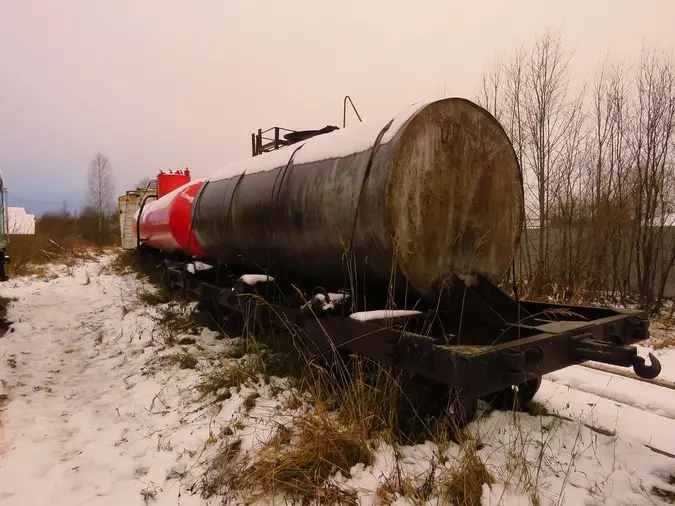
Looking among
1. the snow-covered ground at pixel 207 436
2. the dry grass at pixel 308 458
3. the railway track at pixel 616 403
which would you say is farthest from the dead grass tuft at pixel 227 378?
the railway track at pixel 616 403

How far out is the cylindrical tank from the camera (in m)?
3.60

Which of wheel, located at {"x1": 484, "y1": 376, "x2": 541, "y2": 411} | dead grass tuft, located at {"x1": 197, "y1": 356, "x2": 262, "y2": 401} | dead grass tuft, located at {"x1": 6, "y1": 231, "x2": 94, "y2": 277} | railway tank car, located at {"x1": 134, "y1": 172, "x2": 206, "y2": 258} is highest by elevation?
railway tank car, located at {"x1": 134, "y1": 172, "x2": 206, "y2": 258}

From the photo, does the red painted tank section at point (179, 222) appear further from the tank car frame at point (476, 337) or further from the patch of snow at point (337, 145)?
the tank car frame at point (476, 337)

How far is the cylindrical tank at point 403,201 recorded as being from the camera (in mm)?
3600

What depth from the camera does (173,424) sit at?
4.07 metres

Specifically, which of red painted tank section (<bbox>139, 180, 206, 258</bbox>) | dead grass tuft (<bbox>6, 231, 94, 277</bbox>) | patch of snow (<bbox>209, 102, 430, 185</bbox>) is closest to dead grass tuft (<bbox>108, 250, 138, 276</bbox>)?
dead grass tuft (<bbox>6, 231, 94, 277</bbox>)

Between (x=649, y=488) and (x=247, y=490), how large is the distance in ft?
8.52

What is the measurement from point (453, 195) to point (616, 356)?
1.73 m

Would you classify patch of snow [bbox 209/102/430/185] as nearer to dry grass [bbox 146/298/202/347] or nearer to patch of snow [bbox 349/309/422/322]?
patch of snow [bbox 349/309/422/322]

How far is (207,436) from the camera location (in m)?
3.74

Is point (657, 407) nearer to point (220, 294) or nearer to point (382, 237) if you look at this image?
point (382, 237)

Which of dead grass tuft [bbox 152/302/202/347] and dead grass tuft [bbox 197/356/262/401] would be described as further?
dead grass tuft [bbox 152/302/202/347]

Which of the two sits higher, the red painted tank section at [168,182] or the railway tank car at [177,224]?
the red painted tank section at [168,182]

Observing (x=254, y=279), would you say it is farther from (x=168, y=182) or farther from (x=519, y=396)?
(x=168, y=182)
